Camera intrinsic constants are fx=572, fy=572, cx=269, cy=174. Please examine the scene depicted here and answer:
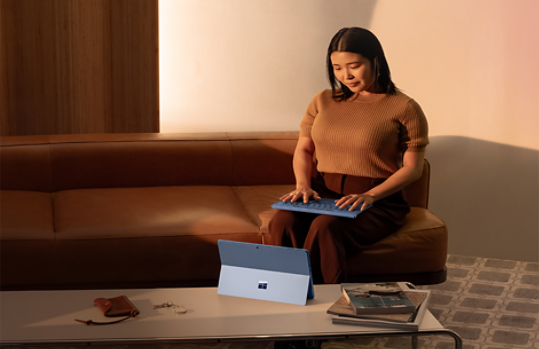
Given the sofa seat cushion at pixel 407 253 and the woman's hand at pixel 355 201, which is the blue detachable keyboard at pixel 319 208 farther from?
the sofa seat cushion at pixel 407 253

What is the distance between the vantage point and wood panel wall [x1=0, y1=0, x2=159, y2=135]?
346 centimetres

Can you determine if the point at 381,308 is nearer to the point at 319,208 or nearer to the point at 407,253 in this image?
the point at 319,208

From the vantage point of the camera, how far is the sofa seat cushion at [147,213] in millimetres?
2135

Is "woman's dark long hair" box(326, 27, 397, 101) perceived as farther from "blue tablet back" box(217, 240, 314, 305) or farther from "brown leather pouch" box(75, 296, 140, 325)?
"brown leather pouch" box(75, 296, 140, 325)

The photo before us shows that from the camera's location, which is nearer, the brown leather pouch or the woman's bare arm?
the brown leather pouch

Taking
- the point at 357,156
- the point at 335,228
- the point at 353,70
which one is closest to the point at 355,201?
the point at 335,228

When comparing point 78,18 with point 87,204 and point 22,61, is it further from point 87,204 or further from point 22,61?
point 87,204

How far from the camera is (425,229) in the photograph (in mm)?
2219

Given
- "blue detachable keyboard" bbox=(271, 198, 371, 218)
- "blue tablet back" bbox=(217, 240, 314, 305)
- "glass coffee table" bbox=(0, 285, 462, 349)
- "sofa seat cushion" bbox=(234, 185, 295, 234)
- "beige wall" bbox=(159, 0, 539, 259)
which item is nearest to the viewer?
"glass coffee table" bbox=(0, 285, 462, 349)

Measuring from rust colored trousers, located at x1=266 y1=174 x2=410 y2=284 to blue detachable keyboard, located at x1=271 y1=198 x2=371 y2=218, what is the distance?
0.18ft

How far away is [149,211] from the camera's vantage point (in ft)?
7.69

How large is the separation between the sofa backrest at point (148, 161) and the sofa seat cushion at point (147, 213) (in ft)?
0.28

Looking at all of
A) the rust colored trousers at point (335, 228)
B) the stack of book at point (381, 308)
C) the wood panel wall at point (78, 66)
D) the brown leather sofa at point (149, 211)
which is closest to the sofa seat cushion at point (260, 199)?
the brown leather sofa at point (149, 211)

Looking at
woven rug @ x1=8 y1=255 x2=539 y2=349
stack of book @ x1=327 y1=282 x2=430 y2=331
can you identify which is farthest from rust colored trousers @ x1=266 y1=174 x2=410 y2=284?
stack of book @ x1=327 y1=282 x2=430 y2=331
